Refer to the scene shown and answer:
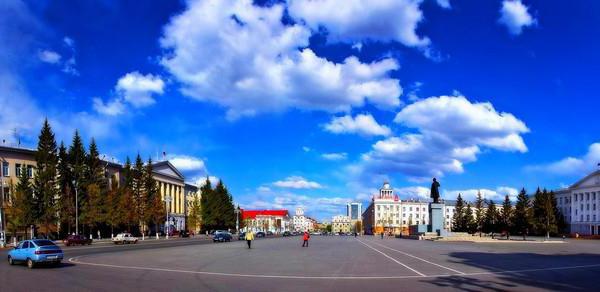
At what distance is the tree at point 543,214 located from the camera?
114938 millimetres

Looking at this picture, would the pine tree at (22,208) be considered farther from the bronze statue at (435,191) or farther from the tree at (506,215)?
the tree at (506,215)

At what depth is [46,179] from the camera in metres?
76.6

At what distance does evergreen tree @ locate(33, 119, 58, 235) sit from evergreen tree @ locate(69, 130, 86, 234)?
3862mm

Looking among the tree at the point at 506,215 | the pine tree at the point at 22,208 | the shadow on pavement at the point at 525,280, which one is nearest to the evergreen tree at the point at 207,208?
the pine tree at the point at 22,208

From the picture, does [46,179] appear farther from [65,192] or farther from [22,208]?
[22,208]

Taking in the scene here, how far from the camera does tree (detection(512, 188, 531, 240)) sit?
4368 inches

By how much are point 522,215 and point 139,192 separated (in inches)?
3051

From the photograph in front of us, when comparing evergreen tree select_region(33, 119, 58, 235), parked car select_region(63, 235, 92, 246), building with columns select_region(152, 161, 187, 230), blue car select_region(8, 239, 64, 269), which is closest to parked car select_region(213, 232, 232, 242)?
parked car select_region(63, 235, 92, 246)

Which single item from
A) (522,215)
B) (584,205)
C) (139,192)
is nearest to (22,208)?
(139,192)

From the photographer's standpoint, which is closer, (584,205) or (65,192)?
(65,192)

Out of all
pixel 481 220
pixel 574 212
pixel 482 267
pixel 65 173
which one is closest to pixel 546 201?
pixel 481 220

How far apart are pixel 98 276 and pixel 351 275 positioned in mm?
9797

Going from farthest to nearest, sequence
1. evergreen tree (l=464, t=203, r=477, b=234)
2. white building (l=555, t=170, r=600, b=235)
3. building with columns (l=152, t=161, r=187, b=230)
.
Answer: white building (l=555, t=170, r=600, b=235) → evergreen tree (l=464, t=203, r=477, b=234) → building with columns (l=152, t=161, r=187, b=230)

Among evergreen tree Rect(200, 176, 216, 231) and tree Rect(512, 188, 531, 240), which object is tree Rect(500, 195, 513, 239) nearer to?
tree Rect(512, 188, 531, 240)
